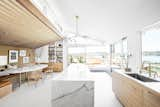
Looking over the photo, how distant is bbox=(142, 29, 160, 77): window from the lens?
9.38 ft

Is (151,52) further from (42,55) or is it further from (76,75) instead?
(42,55)

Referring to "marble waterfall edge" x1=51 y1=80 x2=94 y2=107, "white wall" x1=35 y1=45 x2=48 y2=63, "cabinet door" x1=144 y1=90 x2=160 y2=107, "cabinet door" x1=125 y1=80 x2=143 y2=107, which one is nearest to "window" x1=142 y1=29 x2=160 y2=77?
"cabinet door" x1=125 y1=80 x2=143 y2=107

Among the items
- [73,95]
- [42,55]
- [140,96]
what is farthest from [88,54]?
[73,95]

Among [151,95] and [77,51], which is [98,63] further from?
[151,95]

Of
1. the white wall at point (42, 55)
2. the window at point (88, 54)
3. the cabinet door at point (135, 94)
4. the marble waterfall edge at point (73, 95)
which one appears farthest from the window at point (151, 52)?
the white wall at point (42, 55)

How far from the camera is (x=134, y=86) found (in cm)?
232

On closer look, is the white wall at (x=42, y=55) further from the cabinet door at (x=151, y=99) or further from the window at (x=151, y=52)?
the cabinet door at (x=151, y=99)

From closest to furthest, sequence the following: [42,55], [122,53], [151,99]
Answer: [151,99] < [122,53] < [42,55]

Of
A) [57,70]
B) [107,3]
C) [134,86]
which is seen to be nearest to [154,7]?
[107,3]

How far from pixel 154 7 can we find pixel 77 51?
8413 mm

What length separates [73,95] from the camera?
1.79 meters

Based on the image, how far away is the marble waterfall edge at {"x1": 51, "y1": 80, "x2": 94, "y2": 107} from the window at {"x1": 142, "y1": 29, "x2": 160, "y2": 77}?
1623 mm

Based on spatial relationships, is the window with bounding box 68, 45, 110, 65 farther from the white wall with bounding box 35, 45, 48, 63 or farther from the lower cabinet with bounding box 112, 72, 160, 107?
the lower cabinet with bounding box 112, 72, 160, 107

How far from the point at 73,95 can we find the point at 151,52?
2.54 metres
